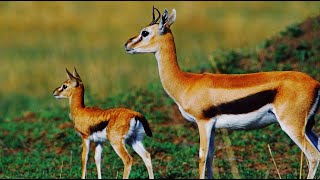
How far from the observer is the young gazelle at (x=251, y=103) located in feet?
23.1

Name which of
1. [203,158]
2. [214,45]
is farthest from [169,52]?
[214,45]

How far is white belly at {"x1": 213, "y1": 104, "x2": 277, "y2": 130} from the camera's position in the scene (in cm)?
712

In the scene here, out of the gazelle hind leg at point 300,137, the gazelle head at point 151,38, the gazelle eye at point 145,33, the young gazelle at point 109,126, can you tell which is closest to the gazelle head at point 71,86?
the young gazelle at point 109,126

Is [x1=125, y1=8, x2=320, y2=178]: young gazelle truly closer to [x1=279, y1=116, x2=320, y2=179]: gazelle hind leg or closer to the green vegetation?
[x1=279, y1=116, x2=320, y2=179]: gazelle hind leg

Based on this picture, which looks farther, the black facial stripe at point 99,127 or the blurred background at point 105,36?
the blurred background at point 105,36

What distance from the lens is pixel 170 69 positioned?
7.63 m

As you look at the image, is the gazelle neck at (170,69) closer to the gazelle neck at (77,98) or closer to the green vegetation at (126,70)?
the gazelle neck at (77,98)

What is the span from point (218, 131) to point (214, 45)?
7.99 metres

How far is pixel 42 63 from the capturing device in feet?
63.4

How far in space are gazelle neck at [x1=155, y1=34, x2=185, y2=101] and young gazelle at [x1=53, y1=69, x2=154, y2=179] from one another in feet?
1.38

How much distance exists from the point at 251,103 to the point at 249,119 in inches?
6.2

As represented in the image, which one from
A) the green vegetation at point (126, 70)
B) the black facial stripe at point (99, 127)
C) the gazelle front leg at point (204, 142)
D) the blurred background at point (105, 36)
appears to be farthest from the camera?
the blurred background at point (105, 36)

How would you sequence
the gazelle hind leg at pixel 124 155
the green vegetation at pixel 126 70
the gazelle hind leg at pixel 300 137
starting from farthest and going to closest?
the green vegetation at pixel 126 70 < the gazelle hind leg at pixel 124 155 < the gazelle hind leg at pixel 300 137

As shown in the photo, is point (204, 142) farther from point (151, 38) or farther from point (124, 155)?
point (151, 38)
